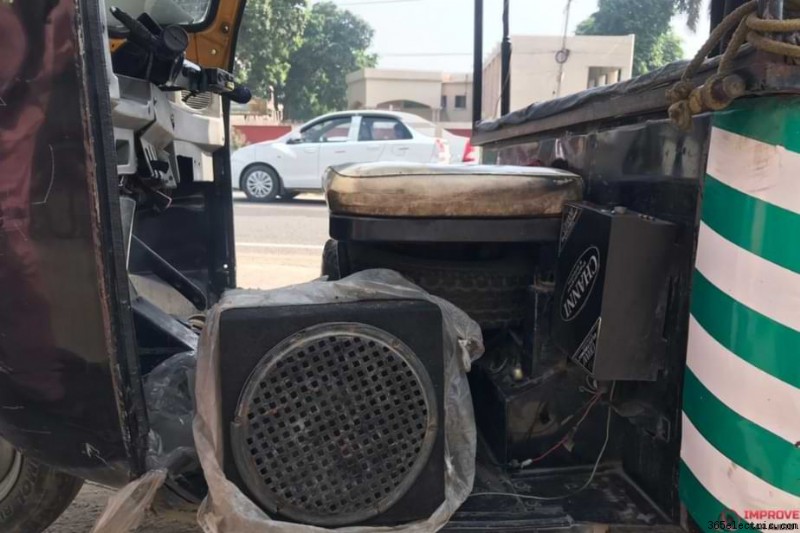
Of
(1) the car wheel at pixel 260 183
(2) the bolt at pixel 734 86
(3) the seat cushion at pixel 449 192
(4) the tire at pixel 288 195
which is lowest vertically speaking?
(4) the tire at pixel 288 195

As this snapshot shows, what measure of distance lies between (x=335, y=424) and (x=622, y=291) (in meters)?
0.70

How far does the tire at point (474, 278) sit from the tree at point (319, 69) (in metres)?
35.0

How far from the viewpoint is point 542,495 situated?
5.51ft

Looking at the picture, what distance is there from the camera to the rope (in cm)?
106

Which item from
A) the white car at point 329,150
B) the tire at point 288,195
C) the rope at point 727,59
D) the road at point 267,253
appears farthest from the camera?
the tire at point 288,195

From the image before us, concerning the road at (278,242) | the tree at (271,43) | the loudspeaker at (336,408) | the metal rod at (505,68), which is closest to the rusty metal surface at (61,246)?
the loudspeaker at (336,408)

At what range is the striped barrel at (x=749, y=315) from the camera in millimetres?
1146

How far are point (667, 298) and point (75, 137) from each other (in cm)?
132

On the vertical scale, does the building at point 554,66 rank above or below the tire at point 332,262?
above

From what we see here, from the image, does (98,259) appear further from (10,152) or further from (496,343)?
(496,343)

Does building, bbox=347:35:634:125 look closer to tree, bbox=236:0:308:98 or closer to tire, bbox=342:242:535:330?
tire, bbox=342:242:535:330

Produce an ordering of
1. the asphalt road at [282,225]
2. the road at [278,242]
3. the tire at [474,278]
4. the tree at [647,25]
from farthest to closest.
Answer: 1. the asphalt road at [282,225]
2. the road at [278,242]
3. the tree at [647,25]
4. the tire at [474,278]

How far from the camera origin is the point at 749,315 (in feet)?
3.96

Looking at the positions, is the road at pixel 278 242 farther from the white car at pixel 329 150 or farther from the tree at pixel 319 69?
the tree at pixel 319 69
